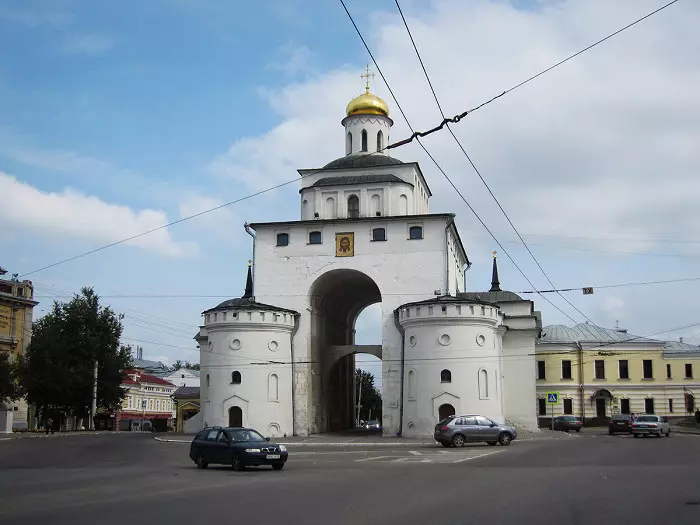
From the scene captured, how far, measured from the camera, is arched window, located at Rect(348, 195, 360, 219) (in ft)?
157

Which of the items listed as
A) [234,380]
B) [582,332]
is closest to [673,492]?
[234,380]

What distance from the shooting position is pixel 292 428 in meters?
42.3

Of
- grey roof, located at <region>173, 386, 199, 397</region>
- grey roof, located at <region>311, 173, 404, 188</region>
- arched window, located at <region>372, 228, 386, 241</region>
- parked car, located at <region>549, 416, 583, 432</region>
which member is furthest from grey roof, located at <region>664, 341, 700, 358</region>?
grey roof, located at <region>173, 386, 199, 397</region>

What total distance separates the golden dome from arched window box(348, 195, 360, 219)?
22.5 ft

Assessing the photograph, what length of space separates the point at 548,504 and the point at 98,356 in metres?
47.7

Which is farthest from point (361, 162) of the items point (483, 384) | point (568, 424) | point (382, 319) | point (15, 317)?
point (15, 317)

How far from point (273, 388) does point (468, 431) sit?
14.6 m

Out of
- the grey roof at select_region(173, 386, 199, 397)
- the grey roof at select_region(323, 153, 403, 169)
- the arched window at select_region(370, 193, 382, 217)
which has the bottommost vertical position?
the grey roof at select_region(173, 386, 199, 397)

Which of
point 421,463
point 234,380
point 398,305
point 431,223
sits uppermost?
point 431,223

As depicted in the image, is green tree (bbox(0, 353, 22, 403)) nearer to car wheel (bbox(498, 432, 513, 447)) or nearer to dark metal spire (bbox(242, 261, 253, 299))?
dark metal spire (bbox(242, 261, 253, 299))

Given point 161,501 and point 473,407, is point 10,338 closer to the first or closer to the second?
point 473,407

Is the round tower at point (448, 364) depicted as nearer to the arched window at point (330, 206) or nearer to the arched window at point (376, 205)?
the arched window at point (376, 205)

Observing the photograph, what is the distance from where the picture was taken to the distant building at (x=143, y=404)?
79125 mm

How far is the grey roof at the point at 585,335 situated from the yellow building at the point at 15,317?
123 feet
